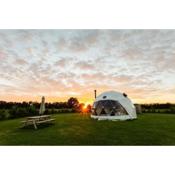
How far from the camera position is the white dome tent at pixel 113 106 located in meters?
9.06

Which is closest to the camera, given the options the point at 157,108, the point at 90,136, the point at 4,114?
the point at 90,136

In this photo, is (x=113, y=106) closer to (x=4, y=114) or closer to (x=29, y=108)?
(x=29, y=108)

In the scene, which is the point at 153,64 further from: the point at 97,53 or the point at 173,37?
the point at 97,53

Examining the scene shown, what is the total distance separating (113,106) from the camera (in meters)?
9.11

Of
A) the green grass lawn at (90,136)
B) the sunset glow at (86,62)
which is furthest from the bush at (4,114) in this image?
the green grass lawn at (90,136)

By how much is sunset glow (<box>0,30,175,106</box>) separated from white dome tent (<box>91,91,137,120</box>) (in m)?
0.47

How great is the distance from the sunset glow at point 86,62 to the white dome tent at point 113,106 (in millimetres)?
474

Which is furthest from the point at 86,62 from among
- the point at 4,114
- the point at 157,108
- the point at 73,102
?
the point at 157,108

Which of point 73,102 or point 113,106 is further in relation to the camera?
point 73,102

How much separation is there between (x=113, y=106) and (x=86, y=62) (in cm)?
200

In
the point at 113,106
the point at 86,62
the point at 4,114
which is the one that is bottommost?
the point at 4,114
